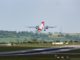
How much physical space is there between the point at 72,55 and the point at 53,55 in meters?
1.52

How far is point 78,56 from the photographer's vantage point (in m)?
24.8

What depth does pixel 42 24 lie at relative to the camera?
197m

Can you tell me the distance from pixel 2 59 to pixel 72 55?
546 cm

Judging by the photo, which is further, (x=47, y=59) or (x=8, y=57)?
(x=47, y=59)

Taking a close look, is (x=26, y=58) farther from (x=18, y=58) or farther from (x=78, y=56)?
(x=78, y=56)

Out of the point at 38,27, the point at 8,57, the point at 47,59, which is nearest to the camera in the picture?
the point at 8,57

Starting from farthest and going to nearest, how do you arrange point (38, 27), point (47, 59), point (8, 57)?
1. point (38, 27)
2. point (47, 59)
3. point (8, 57)

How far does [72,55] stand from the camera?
24578 millimetres

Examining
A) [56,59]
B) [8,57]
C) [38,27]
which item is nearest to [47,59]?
[56,59]

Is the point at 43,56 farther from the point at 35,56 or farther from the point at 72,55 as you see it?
the point at 72,55

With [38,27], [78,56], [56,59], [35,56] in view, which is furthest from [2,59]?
[38,27]

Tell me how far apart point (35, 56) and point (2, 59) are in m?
2.60

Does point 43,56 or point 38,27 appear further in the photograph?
point 38,27

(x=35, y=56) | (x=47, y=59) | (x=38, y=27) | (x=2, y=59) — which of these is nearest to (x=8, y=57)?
(x=2, y=59)
